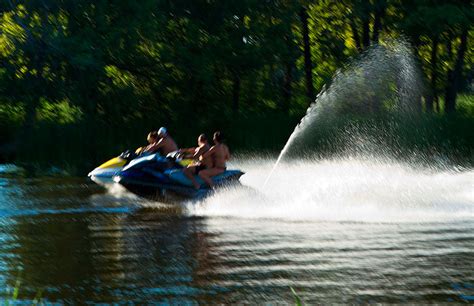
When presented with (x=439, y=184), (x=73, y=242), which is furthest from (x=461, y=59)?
(x=73, y=242)

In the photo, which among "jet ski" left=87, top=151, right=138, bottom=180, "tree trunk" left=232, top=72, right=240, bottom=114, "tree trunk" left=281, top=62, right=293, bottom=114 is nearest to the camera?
"jet ski" left=87, top=151, right=138, bottom=180

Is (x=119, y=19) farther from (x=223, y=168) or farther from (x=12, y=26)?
(x=223, y=168)

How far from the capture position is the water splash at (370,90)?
35.0 meters

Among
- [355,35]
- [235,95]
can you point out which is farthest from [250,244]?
[355,35]

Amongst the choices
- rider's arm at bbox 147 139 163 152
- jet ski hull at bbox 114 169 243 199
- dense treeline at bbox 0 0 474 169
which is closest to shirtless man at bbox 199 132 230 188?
jet ski hull at bbox 114 169 243 199

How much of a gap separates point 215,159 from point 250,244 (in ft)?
18.0

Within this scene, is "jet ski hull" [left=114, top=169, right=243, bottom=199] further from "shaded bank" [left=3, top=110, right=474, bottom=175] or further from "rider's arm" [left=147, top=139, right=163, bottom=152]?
"shaded bank" [left=3, top=110, right=474, bottom=175]

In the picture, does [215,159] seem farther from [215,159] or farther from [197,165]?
[197,165]

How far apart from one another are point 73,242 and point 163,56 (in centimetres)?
2280

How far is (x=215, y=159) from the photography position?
1859cm

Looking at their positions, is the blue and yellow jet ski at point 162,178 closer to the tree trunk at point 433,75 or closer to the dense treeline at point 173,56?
the dense treeline at point 173,56

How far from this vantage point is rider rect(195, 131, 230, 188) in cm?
1844

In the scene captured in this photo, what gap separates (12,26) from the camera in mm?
34625

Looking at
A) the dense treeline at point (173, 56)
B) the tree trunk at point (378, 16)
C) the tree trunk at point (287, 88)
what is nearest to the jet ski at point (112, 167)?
the dense treeline at point (173, 56)
